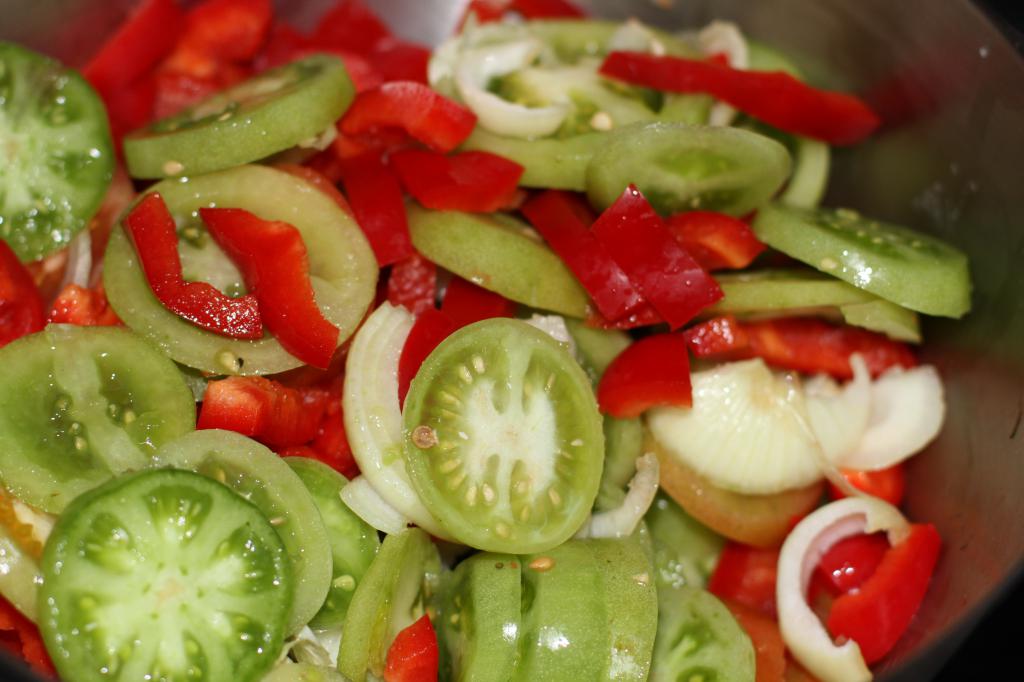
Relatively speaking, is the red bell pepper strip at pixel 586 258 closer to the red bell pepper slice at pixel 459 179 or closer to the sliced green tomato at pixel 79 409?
the red bell pepper slice at pixel 459 179

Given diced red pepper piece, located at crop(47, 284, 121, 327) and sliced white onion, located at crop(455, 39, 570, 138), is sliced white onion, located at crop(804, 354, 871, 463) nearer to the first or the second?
sliced white onion, located at crop(455, 39, 570, 138)

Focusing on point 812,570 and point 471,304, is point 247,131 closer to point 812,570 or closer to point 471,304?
point 471,304


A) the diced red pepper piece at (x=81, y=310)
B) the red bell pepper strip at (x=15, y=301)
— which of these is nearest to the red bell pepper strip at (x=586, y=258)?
the diced red pepper piece at (x=81, y=310)

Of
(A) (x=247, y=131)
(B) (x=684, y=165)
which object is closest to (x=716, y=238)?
(B) (x=684, y=165)

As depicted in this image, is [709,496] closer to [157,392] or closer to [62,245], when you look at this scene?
[157,392]

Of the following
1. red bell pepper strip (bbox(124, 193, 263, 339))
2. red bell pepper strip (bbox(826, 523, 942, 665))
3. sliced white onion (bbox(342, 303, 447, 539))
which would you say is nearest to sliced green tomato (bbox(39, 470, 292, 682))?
sliced white onion (bbox(342, 303, 447, 539))

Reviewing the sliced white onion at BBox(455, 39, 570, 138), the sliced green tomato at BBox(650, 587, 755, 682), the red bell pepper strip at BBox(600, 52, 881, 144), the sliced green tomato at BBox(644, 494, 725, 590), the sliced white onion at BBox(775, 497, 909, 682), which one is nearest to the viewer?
the sliced green tomato at BBox(650, 587, 755, 682)
